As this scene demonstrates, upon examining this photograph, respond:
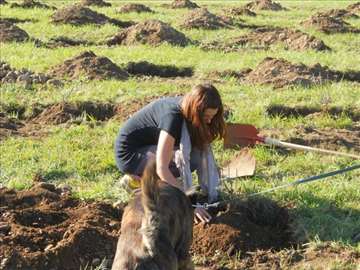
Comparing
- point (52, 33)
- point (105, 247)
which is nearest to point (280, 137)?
point (105, 247)

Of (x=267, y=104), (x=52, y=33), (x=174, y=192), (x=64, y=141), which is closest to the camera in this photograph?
(x=174, y=192)

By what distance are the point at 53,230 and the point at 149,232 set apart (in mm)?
1722

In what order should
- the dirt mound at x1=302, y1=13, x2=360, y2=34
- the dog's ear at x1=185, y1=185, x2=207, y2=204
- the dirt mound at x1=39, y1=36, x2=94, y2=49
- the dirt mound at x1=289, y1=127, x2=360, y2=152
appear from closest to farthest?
the dog's ear at x1=185, y1=185, x2=207, y2=204
the dirt mound at x1=289, y1=127, x2=360, y2=152
the dirt mound at x1=39, y1=36, x2=94, y2=49
the dirt mound at x1=302, y1=13, x2=360, y2=34

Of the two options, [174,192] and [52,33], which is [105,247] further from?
[52,33]

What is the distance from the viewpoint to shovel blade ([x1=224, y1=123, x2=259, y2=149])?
743cm

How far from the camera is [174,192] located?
14.4ft

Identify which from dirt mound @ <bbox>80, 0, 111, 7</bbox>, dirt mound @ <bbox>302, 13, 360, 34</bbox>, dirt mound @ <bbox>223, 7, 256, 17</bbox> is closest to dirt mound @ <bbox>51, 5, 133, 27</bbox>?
dirt mound @ <bbox>223, 7, 256, 17</bbox>

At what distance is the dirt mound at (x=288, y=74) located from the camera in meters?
10.6

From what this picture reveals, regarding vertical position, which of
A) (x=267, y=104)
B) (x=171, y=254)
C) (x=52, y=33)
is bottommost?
(x=52, y=33)

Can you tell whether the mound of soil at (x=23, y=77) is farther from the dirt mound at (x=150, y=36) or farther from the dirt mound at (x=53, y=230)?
the dirt mound at (x=53, y=230)

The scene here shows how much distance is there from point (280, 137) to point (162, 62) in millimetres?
4702

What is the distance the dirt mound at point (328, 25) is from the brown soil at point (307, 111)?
26.3 ft

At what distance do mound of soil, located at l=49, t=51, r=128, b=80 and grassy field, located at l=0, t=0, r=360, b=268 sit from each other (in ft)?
1.02

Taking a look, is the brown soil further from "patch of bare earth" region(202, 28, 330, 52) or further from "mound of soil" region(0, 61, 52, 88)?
"patch of bare earth" region(202, 28, 330, 52)
